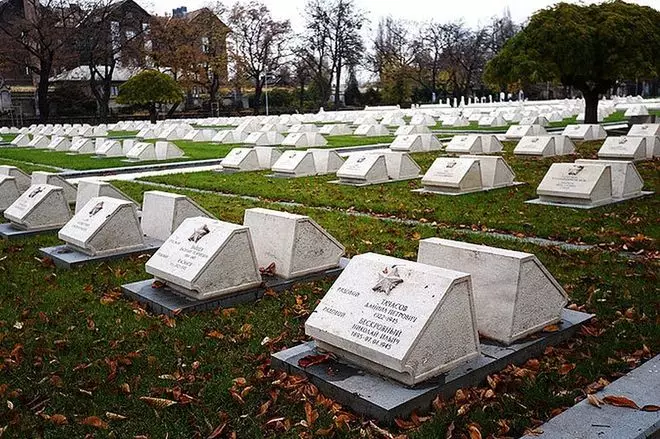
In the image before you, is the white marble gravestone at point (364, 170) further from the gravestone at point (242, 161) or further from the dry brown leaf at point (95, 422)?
the dry brown leaf at point (95, 422)

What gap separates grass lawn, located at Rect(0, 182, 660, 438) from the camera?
4.30 meters

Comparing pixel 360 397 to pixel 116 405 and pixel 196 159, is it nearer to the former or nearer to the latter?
pixel 116 405

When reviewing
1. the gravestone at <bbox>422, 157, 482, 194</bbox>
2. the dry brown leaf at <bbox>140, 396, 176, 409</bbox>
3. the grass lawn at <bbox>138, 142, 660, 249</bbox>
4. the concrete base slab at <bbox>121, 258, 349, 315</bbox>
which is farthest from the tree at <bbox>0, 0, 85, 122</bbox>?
the dry brown leaf at <bbox>140, 396, 176, 409</bbox>

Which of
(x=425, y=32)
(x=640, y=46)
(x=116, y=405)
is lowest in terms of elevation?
(x=116, y=405)

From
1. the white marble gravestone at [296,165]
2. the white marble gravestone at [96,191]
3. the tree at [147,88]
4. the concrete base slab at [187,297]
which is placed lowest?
the concrete base slab at [187,297]

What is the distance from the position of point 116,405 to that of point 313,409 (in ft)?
4.43

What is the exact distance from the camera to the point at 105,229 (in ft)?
28.8

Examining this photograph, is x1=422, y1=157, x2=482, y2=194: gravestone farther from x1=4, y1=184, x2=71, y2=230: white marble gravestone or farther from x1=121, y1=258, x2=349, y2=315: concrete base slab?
x1=4, y1=184, x2=71, y2=230: white marble gravestone

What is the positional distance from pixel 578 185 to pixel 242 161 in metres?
9.88

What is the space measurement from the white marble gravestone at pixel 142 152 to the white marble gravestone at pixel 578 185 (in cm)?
1512

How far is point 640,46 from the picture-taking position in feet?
75.6

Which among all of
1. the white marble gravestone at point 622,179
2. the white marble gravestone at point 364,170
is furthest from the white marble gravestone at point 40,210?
the white marble gravestone at point 622,179

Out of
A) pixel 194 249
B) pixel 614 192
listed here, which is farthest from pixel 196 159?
pixel 194 249

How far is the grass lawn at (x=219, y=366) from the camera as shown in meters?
4.30
